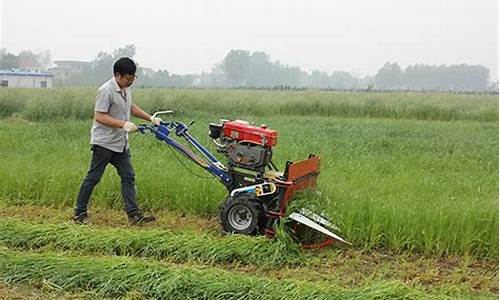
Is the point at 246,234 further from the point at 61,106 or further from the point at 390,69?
the point at 390,69

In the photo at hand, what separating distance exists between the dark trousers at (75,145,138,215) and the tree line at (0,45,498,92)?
37.9 m

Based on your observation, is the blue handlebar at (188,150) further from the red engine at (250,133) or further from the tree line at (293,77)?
the tree line at (293,77)

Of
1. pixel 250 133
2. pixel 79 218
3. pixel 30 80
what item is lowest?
pixel 79 218

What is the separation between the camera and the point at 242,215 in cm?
476

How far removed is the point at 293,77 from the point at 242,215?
68.4m

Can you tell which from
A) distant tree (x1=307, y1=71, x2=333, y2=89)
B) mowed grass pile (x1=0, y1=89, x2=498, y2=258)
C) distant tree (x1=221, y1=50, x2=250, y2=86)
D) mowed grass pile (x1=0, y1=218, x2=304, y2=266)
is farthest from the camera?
distant tree (x1=307, y1=71, x2=333, y2=89)

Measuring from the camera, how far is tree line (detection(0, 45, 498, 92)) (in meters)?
48.7

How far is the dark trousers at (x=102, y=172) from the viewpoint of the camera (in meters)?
5.14

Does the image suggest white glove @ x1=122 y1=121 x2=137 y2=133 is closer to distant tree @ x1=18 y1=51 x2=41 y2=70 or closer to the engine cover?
the engine cover

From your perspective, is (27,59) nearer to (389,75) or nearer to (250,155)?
(389,75)

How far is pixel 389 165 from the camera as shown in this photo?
299 inches

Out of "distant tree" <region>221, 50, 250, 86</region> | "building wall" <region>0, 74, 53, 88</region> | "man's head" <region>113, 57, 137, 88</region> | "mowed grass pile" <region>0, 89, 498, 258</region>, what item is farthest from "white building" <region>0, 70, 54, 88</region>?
"man's head" <region>113, 57, 137, 88</region>

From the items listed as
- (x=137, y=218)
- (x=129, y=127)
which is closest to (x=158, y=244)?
(x=137, y=218)

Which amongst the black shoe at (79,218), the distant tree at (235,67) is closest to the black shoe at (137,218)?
the black shoe at (79,218)
